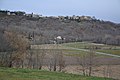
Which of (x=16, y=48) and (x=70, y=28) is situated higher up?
(x=70, y=28)

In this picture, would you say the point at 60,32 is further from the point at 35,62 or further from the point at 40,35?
the point at 35,62

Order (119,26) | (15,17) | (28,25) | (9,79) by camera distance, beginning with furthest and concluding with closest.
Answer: (119,26) → (15,17) → (28,25) → (9,79)

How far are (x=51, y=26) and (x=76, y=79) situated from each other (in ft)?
302

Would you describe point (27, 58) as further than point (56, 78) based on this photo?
Yes

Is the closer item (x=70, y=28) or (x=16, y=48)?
(x=16, y=48)

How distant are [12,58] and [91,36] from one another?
77460mm

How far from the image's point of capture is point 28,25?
95.4m

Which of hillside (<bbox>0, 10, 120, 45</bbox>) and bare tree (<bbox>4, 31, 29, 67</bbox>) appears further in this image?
hillside (<bbox>0, 10, 120, 45</bbox>)

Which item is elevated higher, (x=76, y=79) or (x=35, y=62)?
(x=76, y=79)

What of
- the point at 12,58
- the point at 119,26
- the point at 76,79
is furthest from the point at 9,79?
the point at 119,26

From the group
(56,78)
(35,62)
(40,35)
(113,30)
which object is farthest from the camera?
(113,30)

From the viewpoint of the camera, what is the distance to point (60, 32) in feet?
325

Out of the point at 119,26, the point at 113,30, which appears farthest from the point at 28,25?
the point at 119,26

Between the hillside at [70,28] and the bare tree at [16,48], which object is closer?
the bare tree at [16,48]
